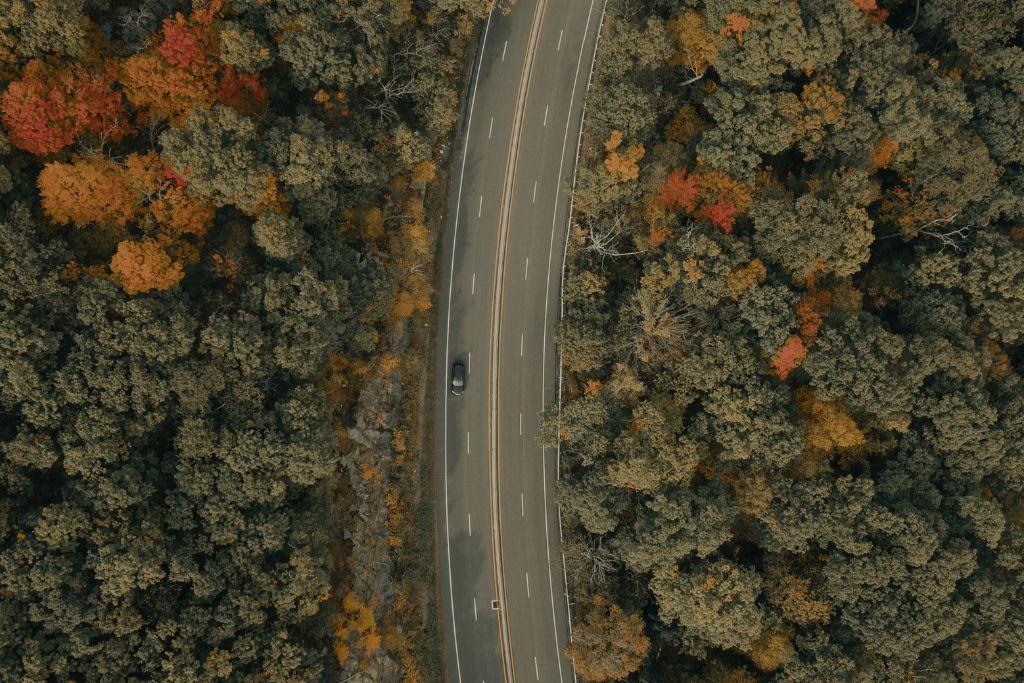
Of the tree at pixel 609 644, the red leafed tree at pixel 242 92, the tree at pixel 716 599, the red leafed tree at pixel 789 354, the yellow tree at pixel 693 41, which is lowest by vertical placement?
the tree at pixel 609 644

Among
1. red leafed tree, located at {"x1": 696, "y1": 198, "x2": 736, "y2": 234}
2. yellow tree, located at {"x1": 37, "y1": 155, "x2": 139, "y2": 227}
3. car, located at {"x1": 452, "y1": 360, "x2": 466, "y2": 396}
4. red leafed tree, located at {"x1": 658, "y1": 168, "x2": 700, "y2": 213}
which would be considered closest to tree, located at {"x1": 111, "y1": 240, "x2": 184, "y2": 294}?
yellow tree, located at {"x1": 37, "y1": 155, "x2": 139, "y2": 227}

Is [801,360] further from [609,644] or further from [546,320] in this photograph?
[609,644]

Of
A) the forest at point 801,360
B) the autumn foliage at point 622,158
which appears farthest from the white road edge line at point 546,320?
the autumn foliage at point 622,158

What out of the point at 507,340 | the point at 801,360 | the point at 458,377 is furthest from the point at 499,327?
the point at 801,360

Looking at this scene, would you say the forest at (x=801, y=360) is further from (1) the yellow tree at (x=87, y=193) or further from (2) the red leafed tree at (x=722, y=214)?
(1) the yellow tree at (x=87, y=193)

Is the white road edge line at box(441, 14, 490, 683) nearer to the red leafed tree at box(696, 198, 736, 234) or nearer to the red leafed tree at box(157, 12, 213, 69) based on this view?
the red leafed tree at box(696, 198, 736, 234)

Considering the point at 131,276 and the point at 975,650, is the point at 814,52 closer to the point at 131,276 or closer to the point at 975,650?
the point at 975,650

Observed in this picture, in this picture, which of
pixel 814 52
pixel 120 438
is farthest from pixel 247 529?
pixel 814 52
